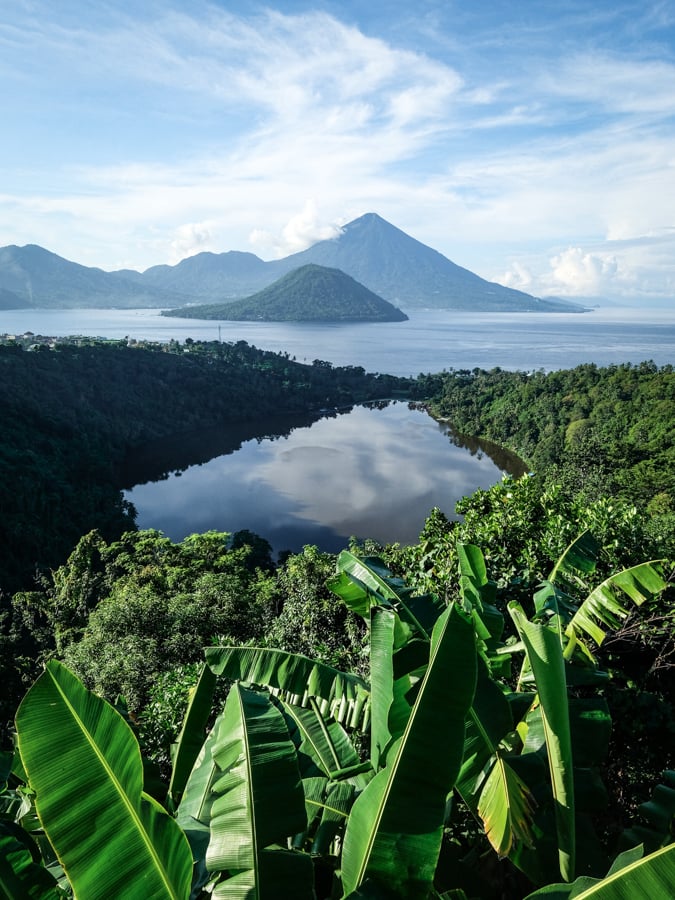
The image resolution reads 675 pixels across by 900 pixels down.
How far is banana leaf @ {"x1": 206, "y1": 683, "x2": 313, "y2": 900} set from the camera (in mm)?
1401

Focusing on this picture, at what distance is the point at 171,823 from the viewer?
1.34 metres

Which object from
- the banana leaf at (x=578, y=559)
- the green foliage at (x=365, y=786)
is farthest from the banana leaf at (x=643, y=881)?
the banana leaf at (x=578, y=559)

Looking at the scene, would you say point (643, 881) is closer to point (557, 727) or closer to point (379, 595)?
point (557, 727)

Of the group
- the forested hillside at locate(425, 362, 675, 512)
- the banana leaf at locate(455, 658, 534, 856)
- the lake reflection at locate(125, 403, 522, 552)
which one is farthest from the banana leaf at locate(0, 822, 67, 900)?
the lake reflection at locate(125, 403, 522, 552)

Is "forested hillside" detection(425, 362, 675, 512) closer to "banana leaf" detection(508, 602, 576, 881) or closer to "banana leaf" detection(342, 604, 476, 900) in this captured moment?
"banana leaf" detection(508, 602, 576, 881)

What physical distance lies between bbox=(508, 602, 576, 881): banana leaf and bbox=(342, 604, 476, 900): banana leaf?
11.4 inches

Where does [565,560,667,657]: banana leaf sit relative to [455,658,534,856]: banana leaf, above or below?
above

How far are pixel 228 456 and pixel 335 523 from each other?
682 inches

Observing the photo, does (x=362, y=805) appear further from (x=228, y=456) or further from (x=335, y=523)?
(x=228, y=456)

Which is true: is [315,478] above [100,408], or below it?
below

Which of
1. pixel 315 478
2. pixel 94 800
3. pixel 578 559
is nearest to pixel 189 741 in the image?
pixel 94 800

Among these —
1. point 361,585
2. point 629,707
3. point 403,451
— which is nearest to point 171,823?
point 361,585

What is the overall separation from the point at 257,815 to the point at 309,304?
178510mm

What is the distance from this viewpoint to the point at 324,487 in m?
33.5
